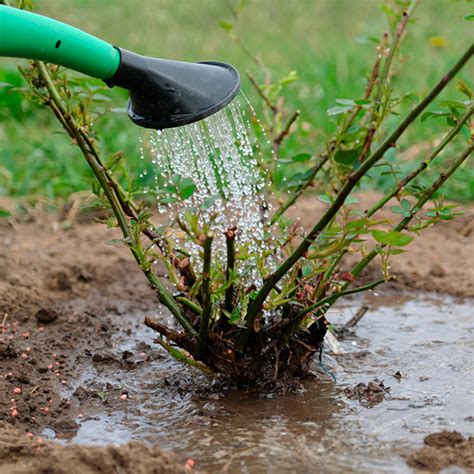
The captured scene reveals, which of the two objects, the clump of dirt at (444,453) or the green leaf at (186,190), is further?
the green leaf at (186,190)

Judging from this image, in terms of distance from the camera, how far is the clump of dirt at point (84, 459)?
68.6 inches

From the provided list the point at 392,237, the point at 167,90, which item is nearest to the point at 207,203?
the point at 167,90

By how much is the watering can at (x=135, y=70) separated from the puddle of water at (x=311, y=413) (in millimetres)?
673

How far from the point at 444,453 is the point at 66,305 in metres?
1.51

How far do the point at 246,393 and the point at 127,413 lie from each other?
0.29 m

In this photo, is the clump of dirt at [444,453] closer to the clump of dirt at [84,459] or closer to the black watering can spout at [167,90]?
the clump of dirt at [84,459]

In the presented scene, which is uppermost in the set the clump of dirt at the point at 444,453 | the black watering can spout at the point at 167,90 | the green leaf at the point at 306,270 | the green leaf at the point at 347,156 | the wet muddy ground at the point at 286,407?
the black watering can spout at the point at 167,90

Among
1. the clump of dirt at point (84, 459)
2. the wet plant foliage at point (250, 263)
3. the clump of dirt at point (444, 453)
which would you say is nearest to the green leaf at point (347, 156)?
the wet plant foliage at point (250, 263)

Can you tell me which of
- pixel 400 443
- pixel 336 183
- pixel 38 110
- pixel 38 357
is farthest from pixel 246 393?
pixel 38 110

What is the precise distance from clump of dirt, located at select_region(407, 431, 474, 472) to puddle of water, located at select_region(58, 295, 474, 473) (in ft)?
0.13

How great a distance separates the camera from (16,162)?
4.32 meters

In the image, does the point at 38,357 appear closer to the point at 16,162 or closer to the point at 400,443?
the point at 400,443

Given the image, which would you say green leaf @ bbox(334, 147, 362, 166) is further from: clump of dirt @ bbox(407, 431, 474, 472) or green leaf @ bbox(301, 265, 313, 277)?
clump of dirt @ bbox(407, 431, 474, 472)

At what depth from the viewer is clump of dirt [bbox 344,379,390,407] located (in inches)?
84.6
